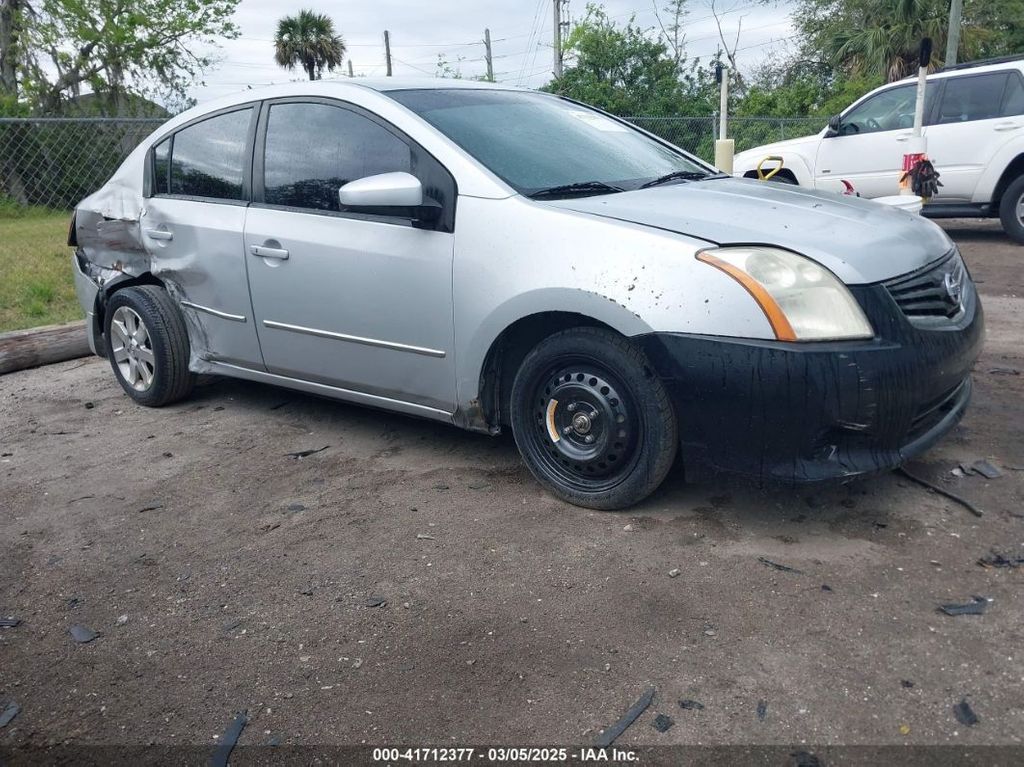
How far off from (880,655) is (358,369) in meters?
2.51

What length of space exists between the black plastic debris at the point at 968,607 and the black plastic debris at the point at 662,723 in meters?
1.00

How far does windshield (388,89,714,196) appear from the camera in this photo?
13.0ft

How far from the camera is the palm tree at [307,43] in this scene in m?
42.9

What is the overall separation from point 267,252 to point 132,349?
1453mm

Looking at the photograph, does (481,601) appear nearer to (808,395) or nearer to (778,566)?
(778,566)

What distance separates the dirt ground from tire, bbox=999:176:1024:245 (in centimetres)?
651

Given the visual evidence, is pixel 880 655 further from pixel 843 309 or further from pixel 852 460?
pixel 843 309

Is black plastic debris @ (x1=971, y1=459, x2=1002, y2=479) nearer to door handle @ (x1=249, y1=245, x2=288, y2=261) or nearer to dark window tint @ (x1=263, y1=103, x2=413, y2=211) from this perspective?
dark window tint @ (x1=263, y1=103, x2=413, y2=211)

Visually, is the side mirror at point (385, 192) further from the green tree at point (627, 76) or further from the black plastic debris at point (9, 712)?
the green tree at point (627, 76)

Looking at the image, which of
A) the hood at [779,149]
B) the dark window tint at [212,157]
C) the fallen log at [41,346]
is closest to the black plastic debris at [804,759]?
the dark window tint at [212,157]

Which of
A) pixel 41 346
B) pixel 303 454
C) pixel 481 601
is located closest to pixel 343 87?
pixel 303 454

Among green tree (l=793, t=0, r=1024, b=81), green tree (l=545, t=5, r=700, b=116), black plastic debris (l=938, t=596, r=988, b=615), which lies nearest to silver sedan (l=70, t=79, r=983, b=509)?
black plastic debris (l=938, t=596, r=988, b=615)

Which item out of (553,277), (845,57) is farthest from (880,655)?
(845,57)

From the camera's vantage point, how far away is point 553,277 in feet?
11.6
